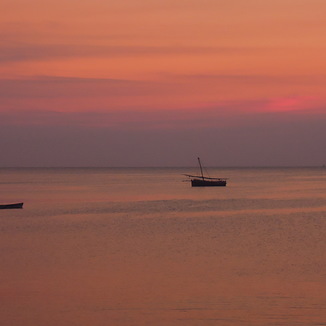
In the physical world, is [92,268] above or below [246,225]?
below

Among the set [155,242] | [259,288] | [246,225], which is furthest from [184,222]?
[259,288]

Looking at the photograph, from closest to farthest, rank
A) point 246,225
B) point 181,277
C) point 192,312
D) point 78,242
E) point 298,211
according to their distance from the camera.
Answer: point 192,312 → point 181,277 → point 78,242 → point 246,225 → point 298,211

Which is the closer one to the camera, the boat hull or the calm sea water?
the calm sea water

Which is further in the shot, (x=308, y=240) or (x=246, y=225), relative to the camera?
(x=246, y=225)

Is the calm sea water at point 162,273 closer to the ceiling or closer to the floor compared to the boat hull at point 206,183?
closer to the floor

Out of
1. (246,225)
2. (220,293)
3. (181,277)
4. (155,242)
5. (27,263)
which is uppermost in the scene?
(246,225)

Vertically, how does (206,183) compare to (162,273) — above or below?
above

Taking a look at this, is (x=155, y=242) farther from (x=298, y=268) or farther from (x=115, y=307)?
(x=115, y=307)

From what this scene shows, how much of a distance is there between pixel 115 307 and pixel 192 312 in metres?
2.48

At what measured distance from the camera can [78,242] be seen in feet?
136

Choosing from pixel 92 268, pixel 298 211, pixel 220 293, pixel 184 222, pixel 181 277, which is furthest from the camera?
pixel 298 211

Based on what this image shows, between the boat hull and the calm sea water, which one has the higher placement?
the boat hull

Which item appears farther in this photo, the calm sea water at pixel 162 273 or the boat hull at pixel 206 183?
the boat hull at pixel 206 183

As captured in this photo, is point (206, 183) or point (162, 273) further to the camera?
point (206, 183)
